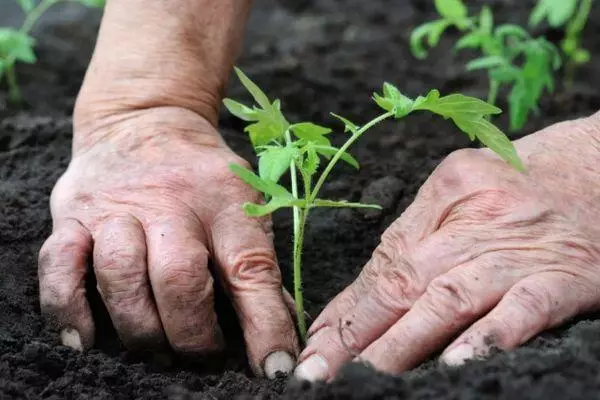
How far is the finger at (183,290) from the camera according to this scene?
1757 mm

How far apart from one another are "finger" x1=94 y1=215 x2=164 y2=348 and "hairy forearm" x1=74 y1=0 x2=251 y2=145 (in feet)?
1.80

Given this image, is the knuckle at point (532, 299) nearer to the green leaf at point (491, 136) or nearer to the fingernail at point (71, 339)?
the green leaf at point (491, 136)

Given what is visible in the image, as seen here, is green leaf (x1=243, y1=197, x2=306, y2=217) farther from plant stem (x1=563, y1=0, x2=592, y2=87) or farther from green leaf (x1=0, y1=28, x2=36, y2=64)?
plant stem (x1=563, y1=0, x2=592, y2=87)

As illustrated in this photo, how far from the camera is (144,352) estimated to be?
1.85m

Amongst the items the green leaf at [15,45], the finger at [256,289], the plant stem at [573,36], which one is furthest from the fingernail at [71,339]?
the plant stem at [573,36]

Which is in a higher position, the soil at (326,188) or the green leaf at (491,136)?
the green leaf at (491,136)

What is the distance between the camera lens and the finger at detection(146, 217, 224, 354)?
1757 mm

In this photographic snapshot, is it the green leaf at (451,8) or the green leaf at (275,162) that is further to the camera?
the green leaf at (451,8)

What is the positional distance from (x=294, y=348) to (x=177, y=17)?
1045 mm

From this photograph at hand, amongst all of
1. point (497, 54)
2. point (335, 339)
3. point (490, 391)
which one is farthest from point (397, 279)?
point (497, 54)

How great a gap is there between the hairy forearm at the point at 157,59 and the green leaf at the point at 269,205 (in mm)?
805

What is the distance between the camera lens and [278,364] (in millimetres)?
1757

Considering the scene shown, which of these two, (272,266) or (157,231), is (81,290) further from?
(272,266)

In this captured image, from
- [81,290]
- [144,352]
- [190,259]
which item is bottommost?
[144,352]
